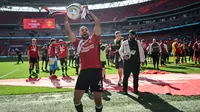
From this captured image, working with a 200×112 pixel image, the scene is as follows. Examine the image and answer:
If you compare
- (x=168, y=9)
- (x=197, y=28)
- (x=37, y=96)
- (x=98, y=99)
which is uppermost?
(x=168, y=9)

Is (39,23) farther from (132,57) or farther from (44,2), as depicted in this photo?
(132,57)

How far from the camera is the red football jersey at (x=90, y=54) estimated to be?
4969 millimetres

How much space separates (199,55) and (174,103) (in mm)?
13530

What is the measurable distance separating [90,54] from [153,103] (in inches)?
112

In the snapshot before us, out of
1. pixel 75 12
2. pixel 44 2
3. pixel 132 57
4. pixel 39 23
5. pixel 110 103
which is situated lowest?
pixel 110 103

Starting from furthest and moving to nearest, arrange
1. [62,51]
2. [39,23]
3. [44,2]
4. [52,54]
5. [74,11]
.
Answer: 1. [44,2]
2. [39,23]
3. [62,51]
4. [52,54]
5. [74,11]

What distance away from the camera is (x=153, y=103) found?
6770mm

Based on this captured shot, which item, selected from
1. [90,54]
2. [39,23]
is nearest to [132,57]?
[90,54]

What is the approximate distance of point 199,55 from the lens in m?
18.9

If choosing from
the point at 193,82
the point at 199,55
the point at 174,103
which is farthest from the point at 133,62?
the point at 199,55

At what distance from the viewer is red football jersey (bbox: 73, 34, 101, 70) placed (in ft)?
16.3

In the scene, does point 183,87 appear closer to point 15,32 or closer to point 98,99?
point 98,99

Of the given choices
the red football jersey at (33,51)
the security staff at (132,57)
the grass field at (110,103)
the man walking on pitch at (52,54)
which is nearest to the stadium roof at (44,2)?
the red football jersey at (33,51)

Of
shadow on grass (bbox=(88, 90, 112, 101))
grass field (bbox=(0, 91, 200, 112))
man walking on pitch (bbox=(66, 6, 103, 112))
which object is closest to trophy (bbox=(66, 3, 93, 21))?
man walking on pitch (bbox=(66, 6, 103, 112))
